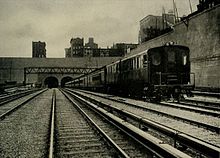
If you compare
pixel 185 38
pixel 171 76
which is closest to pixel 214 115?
pixel 171 76

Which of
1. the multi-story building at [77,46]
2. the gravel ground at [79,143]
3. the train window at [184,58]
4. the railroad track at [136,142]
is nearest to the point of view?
the railroad track at [136,142]

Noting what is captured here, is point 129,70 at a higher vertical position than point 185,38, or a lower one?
lower

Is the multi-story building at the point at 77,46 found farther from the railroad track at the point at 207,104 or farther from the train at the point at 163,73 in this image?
the railroad track at the point at 207,104

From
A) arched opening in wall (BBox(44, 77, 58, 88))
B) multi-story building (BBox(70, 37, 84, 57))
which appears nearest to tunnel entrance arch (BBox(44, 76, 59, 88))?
arched opening in wall (BBox(44, 77, 58, 88))

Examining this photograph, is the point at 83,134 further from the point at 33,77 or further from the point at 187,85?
the point at 33,77

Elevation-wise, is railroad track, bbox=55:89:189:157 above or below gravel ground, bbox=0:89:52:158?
above

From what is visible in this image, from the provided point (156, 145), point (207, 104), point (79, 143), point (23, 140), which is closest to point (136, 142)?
point (156, 145)

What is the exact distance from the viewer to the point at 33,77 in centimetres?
8238

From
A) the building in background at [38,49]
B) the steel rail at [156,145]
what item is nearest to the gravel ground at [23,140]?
the steel rail at [156,145]

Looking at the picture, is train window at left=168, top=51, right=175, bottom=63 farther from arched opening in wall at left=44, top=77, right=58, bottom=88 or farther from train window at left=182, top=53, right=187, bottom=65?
arched opening in wall at left=44, top=77, right=58, bottom=88

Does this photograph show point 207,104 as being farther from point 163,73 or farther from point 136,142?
point 136,142

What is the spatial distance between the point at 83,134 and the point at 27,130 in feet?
6.93

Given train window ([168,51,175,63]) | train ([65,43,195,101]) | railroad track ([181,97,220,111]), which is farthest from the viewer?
train window ([168,51,175,63])

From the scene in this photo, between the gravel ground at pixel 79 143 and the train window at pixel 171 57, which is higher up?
the train window at pixel 171 57
